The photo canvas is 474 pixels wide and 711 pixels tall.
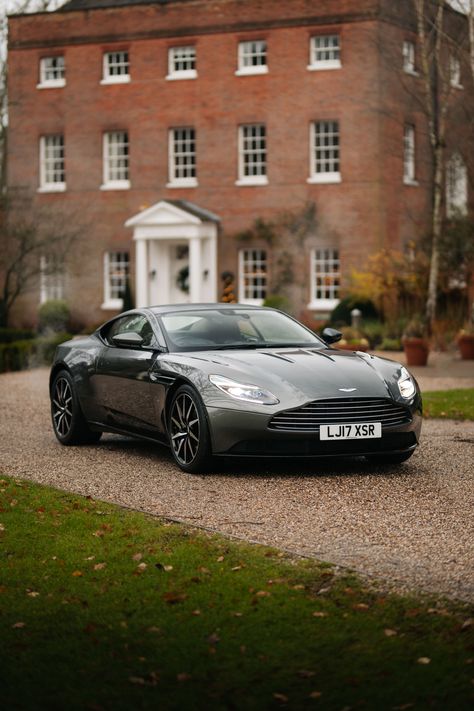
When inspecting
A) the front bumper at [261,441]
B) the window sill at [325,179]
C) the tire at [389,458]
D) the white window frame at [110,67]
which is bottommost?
the tire at [389,458]

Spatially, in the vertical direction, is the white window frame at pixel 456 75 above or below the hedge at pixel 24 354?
above

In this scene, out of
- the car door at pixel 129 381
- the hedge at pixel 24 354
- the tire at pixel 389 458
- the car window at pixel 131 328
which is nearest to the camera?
the tire at pixel 389 458

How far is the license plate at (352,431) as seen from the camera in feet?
32.8

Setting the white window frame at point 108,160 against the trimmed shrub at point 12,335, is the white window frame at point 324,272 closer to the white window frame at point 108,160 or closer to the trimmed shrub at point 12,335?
the white window frame at point 108,160

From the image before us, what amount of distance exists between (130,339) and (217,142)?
30812 millimetres

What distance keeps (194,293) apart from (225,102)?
6222 millimetres

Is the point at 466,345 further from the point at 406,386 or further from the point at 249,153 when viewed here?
the point at 406,386

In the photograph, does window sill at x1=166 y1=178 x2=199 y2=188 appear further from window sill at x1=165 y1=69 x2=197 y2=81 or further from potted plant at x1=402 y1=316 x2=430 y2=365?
potted plant at x1=402 y1=316 x2=430 y2=365

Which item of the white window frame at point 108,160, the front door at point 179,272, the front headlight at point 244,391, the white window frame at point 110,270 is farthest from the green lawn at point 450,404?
the white window frame at point 108,160

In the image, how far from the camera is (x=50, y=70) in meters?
44.8

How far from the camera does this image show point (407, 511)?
8.54m

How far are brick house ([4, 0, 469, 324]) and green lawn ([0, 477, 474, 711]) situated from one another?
109 feet

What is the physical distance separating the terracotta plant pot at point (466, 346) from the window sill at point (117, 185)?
17821 mm

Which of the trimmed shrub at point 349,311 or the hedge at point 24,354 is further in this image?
the trimmed shrub at point 349,311
